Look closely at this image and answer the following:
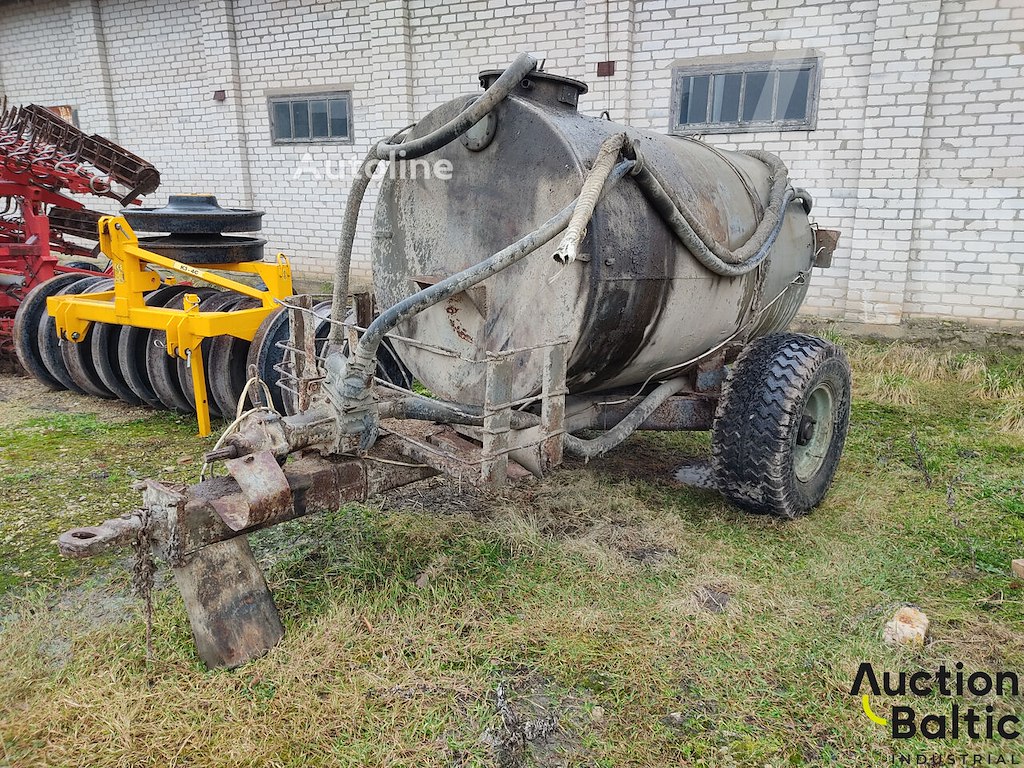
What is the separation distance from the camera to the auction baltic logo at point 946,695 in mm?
2387

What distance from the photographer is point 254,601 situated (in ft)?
8.72

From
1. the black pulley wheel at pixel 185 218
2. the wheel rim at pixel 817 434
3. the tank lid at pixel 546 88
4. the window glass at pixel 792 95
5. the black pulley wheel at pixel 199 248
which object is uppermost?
the window glass at pixel 792 95

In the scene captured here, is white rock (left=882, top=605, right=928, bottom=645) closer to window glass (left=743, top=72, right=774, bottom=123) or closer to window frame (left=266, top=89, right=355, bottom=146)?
window glass (left=743, top=72, right=774, bottom=123)

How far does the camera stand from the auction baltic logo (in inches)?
94.0

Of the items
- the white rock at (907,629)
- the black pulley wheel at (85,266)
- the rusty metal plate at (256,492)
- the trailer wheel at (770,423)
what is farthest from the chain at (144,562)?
the black pulley wheel at (85,266)

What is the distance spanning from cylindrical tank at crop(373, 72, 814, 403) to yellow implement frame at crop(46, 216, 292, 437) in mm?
1431

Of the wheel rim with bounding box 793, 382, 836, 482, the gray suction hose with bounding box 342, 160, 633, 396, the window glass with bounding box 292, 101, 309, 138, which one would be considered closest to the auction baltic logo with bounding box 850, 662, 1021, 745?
the wheel rim with bounding box 793, 382, 836, 482

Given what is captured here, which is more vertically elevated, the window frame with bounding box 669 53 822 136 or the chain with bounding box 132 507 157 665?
the window frame with bounding box 669 53 822 136

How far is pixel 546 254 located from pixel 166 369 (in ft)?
11.6

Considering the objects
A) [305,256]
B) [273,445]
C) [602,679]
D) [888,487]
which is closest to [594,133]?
[273,445]

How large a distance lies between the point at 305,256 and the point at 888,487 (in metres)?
8.94

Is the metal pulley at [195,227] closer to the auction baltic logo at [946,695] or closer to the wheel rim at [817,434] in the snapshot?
the wheel rim at [817,434]

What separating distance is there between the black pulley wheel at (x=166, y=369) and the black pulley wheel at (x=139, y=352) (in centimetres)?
9

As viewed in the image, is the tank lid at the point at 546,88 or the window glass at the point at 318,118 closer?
the tank lid at the point at 546,88
